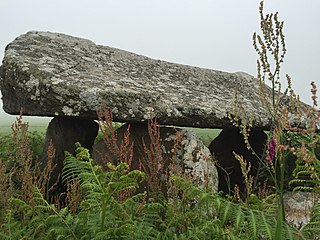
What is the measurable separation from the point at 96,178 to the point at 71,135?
12.0 feet

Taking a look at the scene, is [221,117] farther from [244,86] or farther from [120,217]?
[120,217]

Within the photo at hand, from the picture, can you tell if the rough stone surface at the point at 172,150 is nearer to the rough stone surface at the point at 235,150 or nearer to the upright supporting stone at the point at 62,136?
the upright supporting stone at the point at 62,136

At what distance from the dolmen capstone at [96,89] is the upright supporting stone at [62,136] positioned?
0.01 meters

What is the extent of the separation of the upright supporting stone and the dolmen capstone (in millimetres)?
13

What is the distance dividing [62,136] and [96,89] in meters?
1.22

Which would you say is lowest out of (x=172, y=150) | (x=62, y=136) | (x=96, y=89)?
(x=62, y=136)

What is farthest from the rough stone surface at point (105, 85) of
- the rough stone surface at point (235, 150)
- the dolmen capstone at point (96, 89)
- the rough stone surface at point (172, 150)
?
the rough stone surface at point (235, 150)

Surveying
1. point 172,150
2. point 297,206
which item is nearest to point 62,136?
A: point 172,150

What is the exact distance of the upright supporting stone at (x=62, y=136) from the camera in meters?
6.04

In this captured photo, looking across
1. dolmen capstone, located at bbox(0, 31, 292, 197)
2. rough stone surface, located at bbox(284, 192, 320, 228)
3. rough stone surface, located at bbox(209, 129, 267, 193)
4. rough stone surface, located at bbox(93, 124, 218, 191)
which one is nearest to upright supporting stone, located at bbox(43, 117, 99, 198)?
dolmen capstone, located at bbox(0, 31, 292, 197)

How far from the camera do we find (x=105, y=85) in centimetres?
535

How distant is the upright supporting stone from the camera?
6035 millimetres

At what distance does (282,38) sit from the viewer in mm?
2791

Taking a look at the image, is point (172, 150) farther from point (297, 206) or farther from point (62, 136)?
point (297, 206)
